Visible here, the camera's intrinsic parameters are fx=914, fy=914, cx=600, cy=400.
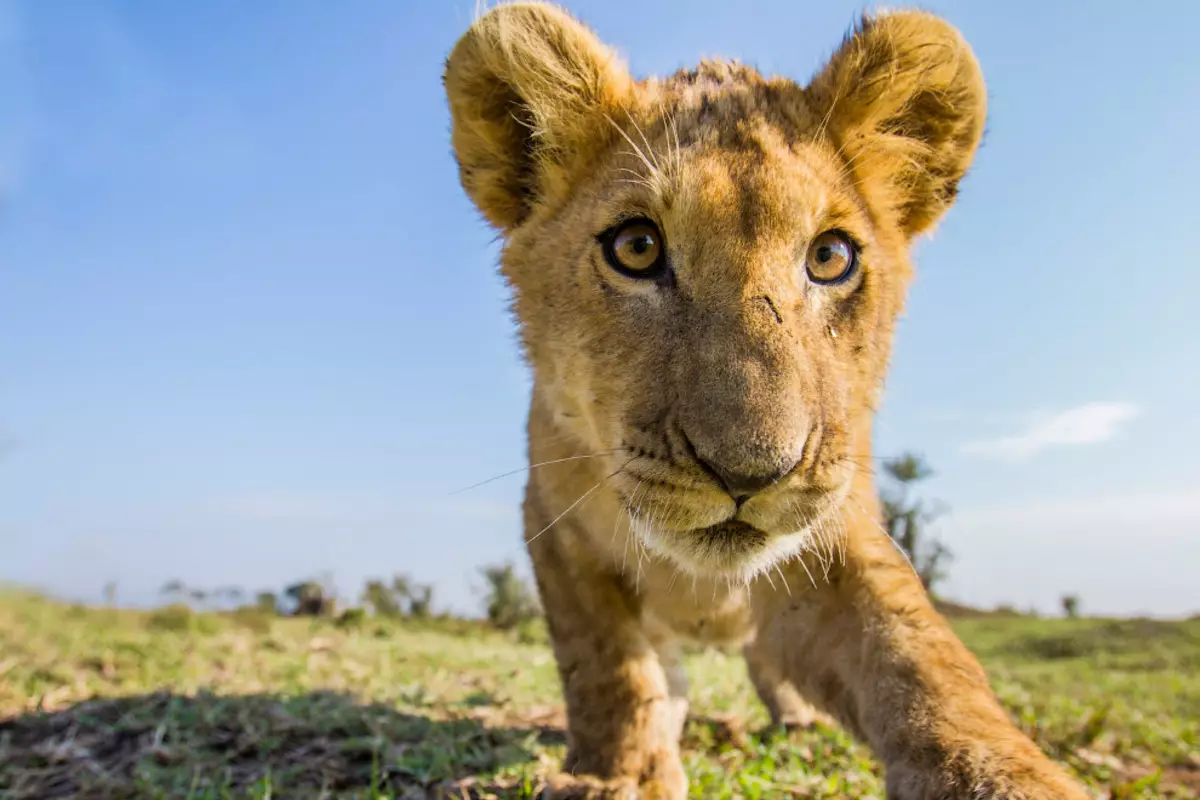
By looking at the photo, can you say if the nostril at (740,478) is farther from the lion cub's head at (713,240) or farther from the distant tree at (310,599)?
the distant tree at (310,599)

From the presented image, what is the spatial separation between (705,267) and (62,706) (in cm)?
465

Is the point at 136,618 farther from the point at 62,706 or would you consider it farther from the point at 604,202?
the point at 604,202

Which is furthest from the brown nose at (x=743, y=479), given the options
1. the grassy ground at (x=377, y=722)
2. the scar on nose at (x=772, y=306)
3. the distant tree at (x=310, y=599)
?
the distant tree at (x=310, y=599)

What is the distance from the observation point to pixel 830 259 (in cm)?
287

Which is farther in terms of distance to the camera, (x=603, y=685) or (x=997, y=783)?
(x=603, y=685)

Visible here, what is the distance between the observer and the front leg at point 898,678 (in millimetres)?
2438

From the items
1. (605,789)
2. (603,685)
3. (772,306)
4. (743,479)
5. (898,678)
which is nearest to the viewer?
(743,479)

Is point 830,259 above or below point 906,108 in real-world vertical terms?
below

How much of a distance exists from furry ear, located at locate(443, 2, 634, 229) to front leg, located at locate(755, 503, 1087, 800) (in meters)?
1.69

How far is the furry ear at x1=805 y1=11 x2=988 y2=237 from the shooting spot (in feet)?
10.9

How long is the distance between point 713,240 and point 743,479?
754 mm

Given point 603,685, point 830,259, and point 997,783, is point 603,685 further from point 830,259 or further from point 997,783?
point 830,259

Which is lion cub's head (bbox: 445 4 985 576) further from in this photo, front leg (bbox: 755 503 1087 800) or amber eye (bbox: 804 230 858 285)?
front leg (bbox: 755 503 1087 800)

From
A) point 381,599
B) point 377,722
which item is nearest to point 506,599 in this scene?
point 381,599
